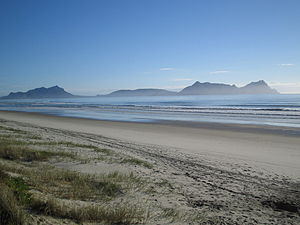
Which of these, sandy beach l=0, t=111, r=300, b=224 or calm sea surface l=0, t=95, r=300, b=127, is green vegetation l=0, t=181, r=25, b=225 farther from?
calm sea surface l=0, t=95, r=300, b=127

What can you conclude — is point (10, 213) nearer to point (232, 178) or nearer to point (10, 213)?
point (10, 213)

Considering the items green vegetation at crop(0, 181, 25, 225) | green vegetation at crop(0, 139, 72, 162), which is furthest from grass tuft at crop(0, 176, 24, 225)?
green vegetation at crop(0, 139, 72, 162)

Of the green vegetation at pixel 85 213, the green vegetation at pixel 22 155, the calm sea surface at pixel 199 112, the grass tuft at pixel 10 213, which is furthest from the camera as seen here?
the calm sea surface at pixel 199 112

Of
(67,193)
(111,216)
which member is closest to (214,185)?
(111,216)

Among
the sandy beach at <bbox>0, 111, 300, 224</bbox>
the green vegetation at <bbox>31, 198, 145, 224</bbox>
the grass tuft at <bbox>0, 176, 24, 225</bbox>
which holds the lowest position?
the sandy beach at <bbox>0, 111, 300, 224</bbox>

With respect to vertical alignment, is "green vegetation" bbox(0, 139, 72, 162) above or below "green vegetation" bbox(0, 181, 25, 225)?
below

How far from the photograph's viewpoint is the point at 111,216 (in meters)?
3.57

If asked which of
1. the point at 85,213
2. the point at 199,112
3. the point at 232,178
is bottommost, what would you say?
the point at 232,178

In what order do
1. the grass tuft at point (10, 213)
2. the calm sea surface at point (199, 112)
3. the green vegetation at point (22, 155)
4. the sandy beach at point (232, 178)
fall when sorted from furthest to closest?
the calm sea surface at point (199, 112) → the green vegetation at point (22, 155) → the sandy beach at point (232, 178) → the grass tuft at point (10, 213)

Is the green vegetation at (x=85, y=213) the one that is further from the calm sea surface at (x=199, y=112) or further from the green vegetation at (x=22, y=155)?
the calm sea surface at (x=199, y=112)

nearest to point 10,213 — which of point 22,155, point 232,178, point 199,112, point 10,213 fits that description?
point 10,213

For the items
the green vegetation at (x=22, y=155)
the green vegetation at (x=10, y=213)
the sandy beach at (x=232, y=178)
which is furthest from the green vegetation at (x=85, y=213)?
the green vegetation at (x=22, y=155)

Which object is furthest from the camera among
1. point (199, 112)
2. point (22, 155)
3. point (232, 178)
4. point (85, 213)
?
point (199, 112)

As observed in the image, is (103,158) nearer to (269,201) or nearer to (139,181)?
(139,181)
